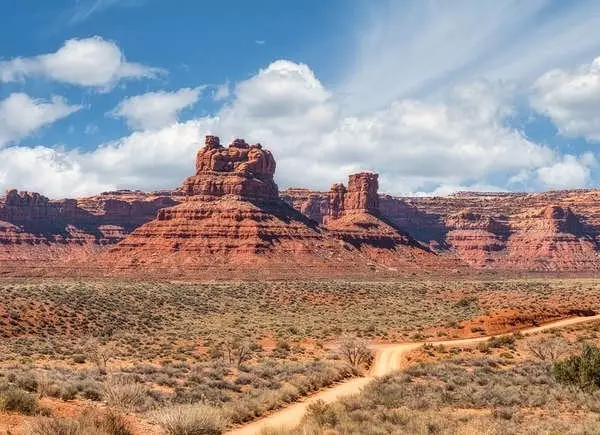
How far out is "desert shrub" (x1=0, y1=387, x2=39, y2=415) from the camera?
46.1 feet

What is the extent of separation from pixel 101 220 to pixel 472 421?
196 meters

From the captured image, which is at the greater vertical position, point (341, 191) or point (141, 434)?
point (341, 191)

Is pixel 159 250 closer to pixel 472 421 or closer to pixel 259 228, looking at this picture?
pixel 259 228

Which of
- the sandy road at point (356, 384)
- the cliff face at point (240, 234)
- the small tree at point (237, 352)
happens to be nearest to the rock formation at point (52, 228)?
the cliff face at point (240, 234)

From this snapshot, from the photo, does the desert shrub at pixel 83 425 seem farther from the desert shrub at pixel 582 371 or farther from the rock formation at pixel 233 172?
the rock formation at pixel 233 172

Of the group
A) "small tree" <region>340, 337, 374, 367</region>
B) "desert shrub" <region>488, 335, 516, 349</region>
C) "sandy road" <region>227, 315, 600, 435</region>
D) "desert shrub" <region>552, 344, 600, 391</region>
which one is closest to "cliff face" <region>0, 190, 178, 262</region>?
"sandy road" <region>227, 315, 600, 435</region>

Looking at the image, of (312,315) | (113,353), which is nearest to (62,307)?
(113,353)

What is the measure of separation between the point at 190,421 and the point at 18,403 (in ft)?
13.4

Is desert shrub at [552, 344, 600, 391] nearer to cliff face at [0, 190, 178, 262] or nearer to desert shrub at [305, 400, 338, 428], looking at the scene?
desert shrub at [305, 400, 338, 428]

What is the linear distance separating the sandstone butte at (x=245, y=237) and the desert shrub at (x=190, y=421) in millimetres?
95633

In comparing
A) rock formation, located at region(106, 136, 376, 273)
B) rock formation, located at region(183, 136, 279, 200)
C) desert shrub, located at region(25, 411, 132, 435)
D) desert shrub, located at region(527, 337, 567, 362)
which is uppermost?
rock formation, located at region(183, 136, 279, 200)

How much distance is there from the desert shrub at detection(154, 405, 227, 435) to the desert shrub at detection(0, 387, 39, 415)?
284 centimetres

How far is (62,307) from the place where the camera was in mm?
51781

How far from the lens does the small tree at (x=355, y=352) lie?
31172 mm
